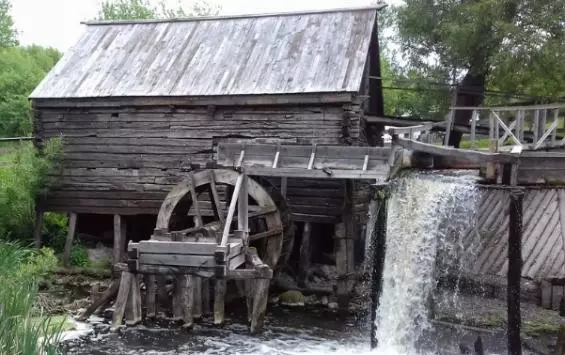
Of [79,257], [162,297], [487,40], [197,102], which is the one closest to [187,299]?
[162,297]

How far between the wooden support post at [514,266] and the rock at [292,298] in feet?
17.2

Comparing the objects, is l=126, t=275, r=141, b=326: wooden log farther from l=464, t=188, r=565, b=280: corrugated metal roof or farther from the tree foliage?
the tree foliage

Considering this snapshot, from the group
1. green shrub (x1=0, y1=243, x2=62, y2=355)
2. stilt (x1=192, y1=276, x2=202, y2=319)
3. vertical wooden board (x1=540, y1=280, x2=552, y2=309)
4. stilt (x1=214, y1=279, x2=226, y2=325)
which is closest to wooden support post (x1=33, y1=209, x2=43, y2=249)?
stilt (x1=192, y1=276, x2=202, y2=319)

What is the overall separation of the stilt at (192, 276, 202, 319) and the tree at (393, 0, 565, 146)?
26.2ft

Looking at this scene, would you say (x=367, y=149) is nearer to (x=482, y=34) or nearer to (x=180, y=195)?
(x=180, y=195)

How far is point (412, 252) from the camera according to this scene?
30.7ft

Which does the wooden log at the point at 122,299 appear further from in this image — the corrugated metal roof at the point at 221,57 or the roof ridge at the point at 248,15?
the roof ridge at the point at 248,15

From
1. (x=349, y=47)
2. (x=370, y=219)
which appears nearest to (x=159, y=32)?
(x=349, y=47)

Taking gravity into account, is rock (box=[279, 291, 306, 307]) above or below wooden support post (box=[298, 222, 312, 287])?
below

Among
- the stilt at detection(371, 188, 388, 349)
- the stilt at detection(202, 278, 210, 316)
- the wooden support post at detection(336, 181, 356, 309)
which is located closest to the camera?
the stilt at detection(371, 188, 388, 349)

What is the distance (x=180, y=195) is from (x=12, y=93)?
2217 cm

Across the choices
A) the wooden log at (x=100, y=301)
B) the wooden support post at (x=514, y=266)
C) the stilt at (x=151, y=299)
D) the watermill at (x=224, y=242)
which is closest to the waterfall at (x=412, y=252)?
the watermill at (x=224, y=242)

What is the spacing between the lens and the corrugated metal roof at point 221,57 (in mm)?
12430

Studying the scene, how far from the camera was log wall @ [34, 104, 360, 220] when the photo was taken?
12250 mm
